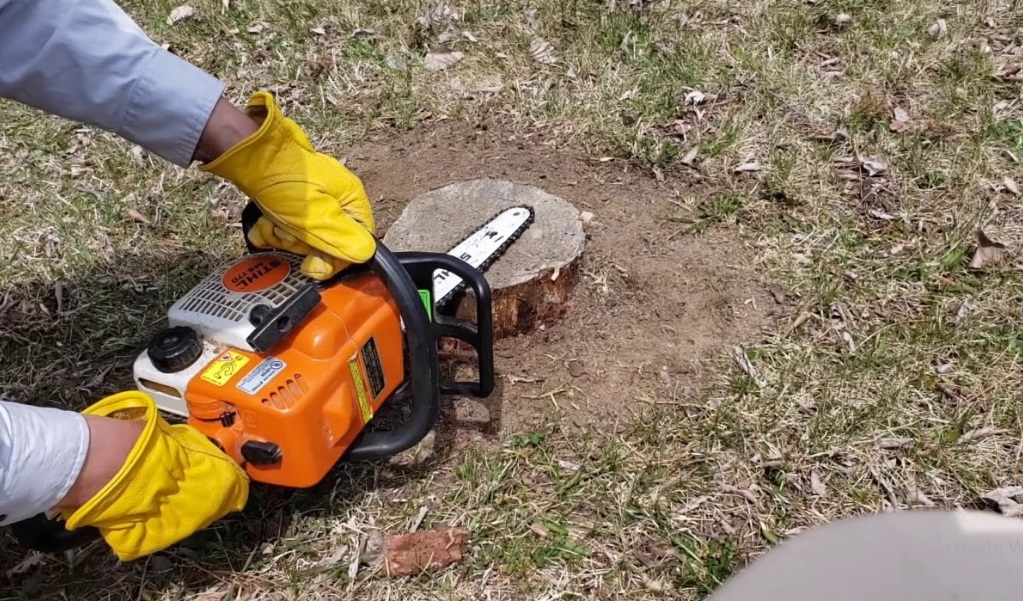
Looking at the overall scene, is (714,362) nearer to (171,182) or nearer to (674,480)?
(674,480)

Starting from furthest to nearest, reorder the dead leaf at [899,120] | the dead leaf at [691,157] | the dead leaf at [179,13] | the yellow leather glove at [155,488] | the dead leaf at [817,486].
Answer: the dead leaf at [179,13] < the dead leaf at [899,120] < the dead leaf at [691,157] < the dead leaf at [817,486] < the yellow leather glove at [155,488]

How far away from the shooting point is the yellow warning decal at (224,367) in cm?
183

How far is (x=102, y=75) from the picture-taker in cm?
188

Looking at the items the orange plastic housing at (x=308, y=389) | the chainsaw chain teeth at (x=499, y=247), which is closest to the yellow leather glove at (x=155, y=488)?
the orange plastic housing at (x=308, y=389)

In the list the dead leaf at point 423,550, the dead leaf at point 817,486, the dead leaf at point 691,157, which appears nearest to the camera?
the dead leaf at point 423,550

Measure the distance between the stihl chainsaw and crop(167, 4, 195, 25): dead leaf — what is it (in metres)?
3.42

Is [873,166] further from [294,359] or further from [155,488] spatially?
[155,488]

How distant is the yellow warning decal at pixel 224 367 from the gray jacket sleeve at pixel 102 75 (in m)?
0.55

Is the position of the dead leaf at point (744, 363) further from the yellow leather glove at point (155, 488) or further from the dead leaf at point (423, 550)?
the yellow leather glove at point (155, 488)

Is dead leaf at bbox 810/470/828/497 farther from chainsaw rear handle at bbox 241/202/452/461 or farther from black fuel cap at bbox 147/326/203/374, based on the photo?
black fuel cap at bbox 147/326/203/374

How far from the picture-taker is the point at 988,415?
2510 millimetres

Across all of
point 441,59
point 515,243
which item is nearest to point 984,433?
point 515,243

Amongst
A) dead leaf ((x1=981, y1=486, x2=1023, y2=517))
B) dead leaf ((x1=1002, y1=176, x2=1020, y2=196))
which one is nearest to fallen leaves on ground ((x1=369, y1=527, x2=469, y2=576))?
dead leaf ((x1=981, y1=486, x2=1023, y2=517))

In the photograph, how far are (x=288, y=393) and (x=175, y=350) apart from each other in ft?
0.93
